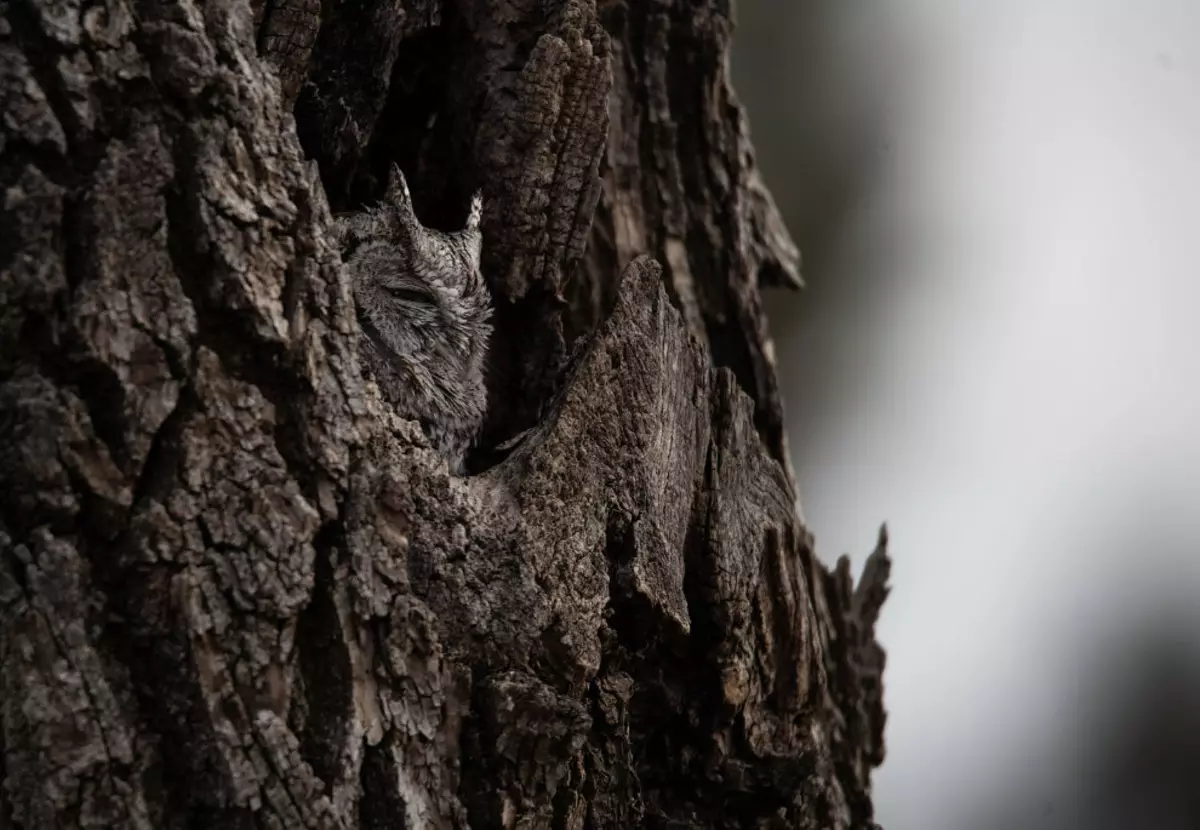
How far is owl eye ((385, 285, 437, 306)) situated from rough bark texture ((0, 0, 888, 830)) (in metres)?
0.17

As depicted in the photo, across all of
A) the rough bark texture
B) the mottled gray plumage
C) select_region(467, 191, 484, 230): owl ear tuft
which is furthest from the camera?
select_region(467, 191, 484, 230): owl ear tuft

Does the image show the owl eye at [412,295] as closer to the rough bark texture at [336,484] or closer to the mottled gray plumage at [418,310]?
the mottled gray plumage at [418,310]

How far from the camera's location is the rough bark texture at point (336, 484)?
1.07 metres

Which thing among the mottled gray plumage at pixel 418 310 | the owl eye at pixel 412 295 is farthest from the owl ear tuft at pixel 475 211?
the owl eye at pixel 412 295

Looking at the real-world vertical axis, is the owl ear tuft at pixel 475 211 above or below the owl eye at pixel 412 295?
above

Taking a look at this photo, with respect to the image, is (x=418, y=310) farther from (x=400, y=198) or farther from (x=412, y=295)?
(x=400, y=198)

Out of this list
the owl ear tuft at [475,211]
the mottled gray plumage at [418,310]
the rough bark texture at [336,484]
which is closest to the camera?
the rough bark texture at [336,484]

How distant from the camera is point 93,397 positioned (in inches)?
42.9

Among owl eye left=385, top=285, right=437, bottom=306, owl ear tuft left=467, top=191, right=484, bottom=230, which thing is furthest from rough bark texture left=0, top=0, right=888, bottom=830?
owl eye left=385, top=285, right=437, bottom=306

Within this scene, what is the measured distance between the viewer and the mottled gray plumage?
57.2 inches

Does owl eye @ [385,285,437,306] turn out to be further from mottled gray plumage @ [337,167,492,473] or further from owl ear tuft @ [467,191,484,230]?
Result: owl ear tuft @ [467,191,484,230]

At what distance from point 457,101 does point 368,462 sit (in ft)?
2.18

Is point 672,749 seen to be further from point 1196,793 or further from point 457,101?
point 1196,793

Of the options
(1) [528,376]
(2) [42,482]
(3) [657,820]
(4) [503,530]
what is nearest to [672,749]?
(3) [657,820]
